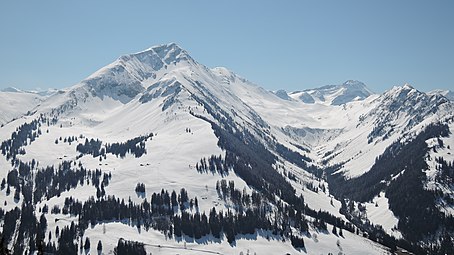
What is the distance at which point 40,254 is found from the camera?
67562 millimetres

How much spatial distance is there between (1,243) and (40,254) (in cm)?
558

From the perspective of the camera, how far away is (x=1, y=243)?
66375 mm
